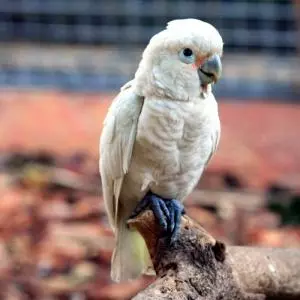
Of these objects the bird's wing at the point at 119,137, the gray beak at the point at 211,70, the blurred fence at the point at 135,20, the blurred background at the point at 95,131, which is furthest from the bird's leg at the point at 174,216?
the blurred fence at the point at 135,20

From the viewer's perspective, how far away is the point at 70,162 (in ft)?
10.8

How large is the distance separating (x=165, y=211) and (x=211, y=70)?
26 centimetres

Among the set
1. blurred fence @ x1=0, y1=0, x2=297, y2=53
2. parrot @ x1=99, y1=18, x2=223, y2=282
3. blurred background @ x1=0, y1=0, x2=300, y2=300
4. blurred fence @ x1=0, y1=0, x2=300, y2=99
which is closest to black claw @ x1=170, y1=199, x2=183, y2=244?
parrot @ x1=99, y1=18, x2=223, y2=282

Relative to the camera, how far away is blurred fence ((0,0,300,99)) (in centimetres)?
389

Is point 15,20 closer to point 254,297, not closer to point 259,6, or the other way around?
point 259,6

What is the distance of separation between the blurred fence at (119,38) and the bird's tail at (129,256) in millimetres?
2093

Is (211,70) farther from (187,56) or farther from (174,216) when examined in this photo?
(174,216)

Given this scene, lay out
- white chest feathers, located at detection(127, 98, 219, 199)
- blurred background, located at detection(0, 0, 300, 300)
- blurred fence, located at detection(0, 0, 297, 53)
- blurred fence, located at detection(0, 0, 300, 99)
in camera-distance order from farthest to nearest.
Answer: blurred fence, located at detection(0, 0, 297, 53) → blurred fence, located at detection(0, 0, 300, 99) → blurred background, located at detection(0, 0, 300, 300) → white chest feathers, located at detection(127, 98, 219, 199)

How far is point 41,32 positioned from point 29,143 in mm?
794

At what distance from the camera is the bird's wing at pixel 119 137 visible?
1652 mm

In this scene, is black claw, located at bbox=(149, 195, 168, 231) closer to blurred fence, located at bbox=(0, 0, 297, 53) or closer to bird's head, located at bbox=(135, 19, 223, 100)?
bird's head, located at bbox=(135, 19, 223, 100)

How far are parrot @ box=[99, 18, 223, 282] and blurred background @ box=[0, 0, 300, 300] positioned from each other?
0.74 m

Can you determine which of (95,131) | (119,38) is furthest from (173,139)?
(119,38)

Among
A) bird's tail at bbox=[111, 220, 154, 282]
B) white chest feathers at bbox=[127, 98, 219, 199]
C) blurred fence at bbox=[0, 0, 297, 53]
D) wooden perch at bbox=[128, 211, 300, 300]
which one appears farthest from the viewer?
blurred fence at bbox=[0, 0, 297, 53]
